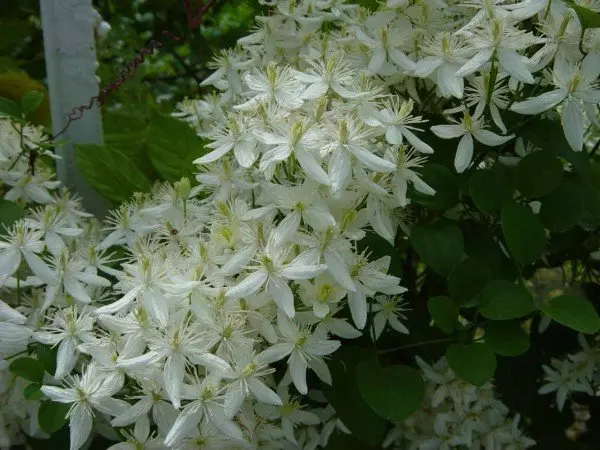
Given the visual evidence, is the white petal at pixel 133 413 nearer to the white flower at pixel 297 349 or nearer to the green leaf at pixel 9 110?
the white flower at pixel 297 349

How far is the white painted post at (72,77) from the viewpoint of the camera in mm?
1024

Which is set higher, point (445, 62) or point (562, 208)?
point (445, 62)

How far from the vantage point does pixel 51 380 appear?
0.77m

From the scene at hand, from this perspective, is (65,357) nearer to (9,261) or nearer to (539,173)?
(9,261)

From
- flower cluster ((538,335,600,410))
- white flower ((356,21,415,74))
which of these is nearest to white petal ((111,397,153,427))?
white flower ((356,21,415,74))

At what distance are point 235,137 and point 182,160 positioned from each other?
0.21 meters

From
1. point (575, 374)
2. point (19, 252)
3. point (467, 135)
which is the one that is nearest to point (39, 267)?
point (19, 252)

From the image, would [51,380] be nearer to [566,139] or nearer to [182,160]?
[182,160]

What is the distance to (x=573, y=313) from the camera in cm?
74

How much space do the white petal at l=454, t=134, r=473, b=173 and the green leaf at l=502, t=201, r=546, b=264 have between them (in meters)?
0.06

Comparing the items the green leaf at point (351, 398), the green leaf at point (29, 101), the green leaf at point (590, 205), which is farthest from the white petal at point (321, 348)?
the green leaf at point (29, 101)

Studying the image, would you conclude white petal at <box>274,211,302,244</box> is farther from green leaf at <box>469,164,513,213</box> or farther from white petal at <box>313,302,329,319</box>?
green leaf at <box>469,164,513,213</box>

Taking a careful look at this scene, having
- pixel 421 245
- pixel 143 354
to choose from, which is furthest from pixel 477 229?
pixel 143 354

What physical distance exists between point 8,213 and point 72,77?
25cm
